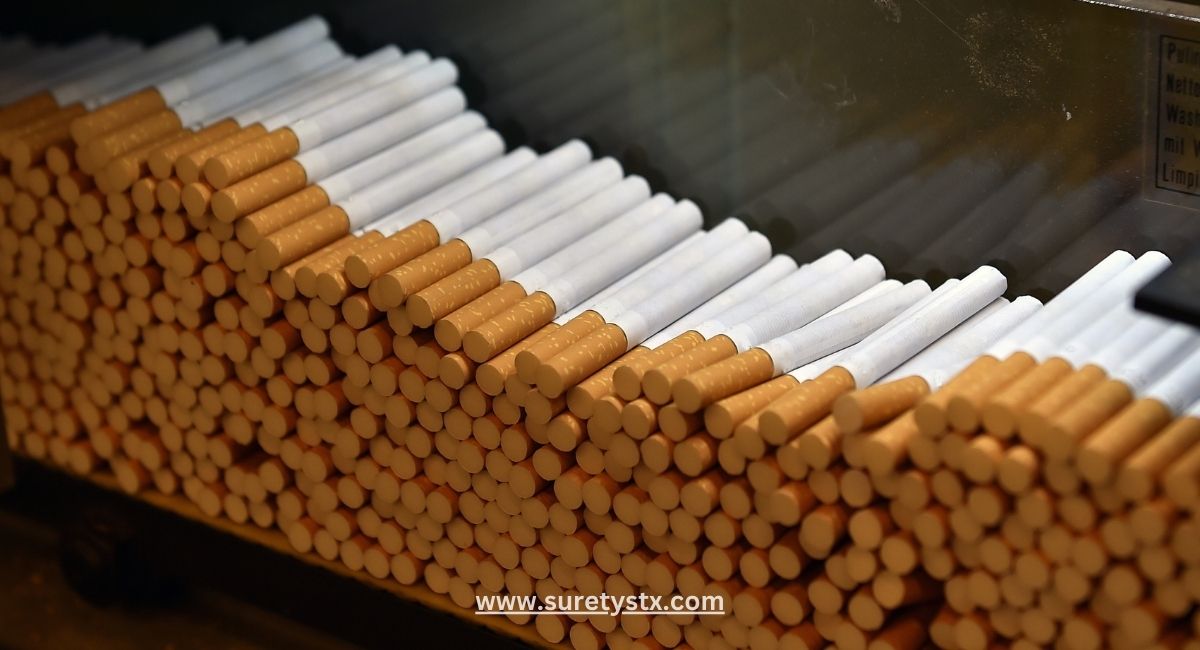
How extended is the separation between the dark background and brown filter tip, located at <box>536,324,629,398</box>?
A: 496mm

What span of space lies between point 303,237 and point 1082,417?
3.95ft

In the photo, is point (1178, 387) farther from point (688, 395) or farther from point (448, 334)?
point (448, 334)

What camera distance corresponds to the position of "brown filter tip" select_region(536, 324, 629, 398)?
6.88 feet

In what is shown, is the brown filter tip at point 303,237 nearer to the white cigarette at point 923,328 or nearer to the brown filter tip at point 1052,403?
the white cigarette at point 923,328

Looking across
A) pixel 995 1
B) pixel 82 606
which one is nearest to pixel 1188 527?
pixel 995 1

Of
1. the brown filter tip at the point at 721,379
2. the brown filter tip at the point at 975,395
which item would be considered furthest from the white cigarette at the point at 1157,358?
the brown filter tip at the point at 721,379

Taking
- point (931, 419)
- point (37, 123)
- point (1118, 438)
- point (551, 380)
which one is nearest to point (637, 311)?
point (551, 380)

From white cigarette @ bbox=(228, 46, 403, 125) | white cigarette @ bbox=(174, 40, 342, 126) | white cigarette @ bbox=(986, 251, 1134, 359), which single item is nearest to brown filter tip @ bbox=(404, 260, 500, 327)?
white cigarette @ bbox=(228, 46, 403, 125)

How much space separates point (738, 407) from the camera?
79.8 inches

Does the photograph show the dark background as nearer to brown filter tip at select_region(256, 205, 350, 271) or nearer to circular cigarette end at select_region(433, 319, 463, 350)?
brown filter tip at select_region(256, 205, 350, 271)

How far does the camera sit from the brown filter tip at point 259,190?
233 centimetres

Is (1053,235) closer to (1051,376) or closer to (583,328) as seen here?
(1051,376)

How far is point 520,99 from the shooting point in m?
2.78

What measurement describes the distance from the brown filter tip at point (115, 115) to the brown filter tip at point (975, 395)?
4.88 feet
